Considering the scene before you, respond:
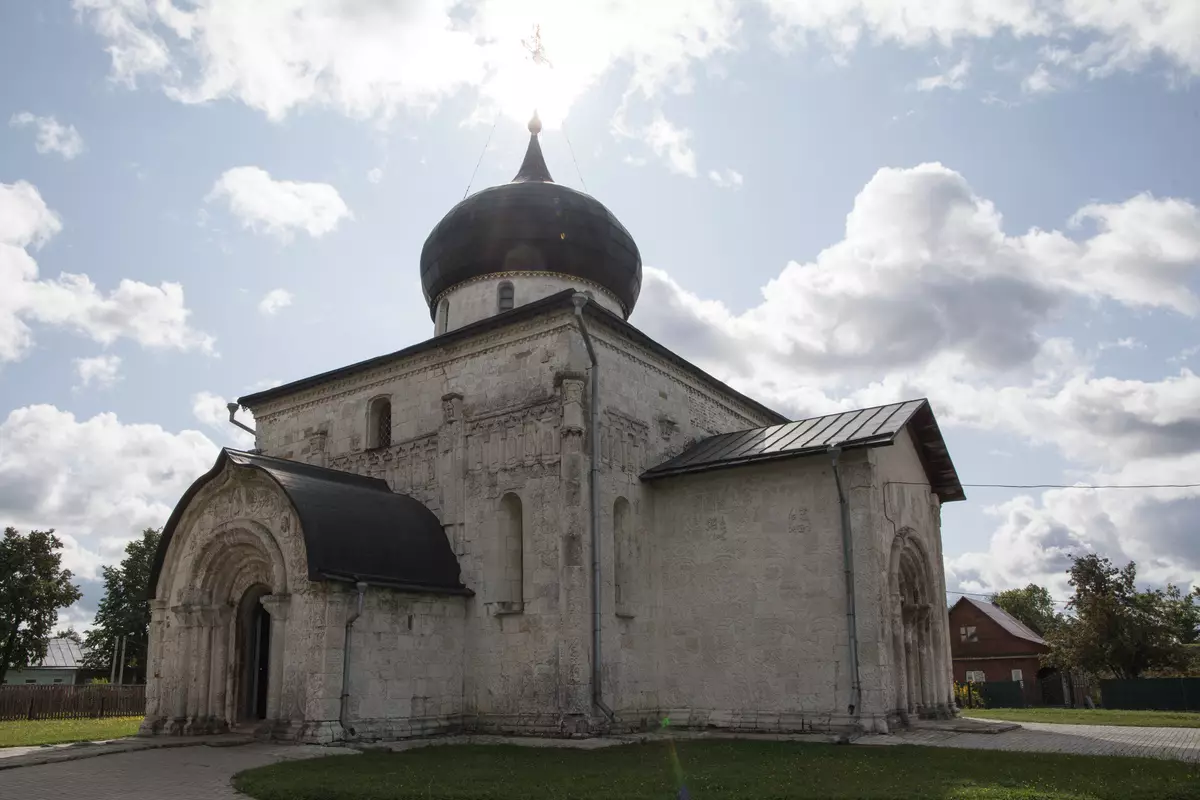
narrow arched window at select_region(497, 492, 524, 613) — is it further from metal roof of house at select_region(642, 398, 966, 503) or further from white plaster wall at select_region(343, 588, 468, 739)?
metal roof of house at select_region(642, 398, 966, 503)

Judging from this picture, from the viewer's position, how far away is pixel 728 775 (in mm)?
10367

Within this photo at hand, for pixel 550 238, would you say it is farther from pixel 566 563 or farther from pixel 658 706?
pixel 658 706

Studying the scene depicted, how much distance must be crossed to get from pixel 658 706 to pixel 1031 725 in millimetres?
6743

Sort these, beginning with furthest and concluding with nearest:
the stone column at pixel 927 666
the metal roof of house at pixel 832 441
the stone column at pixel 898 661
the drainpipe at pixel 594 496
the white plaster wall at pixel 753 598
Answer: the stone column at pixel 927 666 < the metal roof of house at pixel 832 441 < the stone column at pixel 898 661 < the white plaster wall at pixel 753 598 < the drainpipe at pixel 594 496

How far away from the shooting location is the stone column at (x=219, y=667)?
52.1 ft

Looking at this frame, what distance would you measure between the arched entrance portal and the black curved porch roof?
1.67 meters

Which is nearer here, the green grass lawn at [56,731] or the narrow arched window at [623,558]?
the green grass lawn at [56,731]

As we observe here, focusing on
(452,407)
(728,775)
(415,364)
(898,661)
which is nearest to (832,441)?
(898,661)

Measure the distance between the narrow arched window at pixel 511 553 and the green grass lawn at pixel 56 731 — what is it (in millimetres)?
6617

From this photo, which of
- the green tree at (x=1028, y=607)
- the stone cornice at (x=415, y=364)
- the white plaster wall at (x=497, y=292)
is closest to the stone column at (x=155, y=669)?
the stone cornice at (x=415, y=364)

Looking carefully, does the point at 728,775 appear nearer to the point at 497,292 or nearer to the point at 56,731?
the point at 497,292

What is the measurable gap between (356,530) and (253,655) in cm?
362

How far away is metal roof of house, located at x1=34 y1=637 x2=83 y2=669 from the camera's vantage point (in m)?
47.0

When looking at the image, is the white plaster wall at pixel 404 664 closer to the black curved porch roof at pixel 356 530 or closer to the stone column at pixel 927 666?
the black curved porch roof at pixel 356 530
